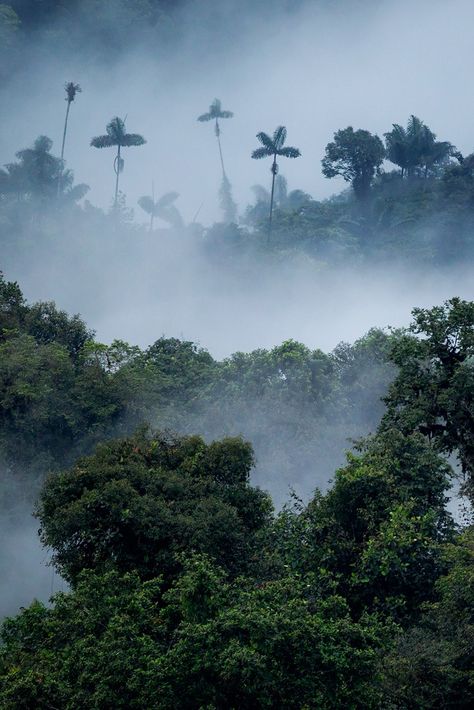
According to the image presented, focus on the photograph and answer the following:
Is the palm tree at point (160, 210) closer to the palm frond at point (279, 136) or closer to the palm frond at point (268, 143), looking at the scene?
the palm frond at point (268, 143)

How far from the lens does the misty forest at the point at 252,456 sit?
18.1 m

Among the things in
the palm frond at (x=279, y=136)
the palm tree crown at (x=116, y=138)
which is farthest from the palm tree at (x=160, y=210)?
the palm frond at (x=279, y=136)

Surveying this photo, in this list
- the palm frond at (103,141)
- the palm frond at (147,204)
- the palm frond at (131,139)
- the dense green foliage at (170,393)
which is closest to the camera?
the dense green foliage at (170,393)

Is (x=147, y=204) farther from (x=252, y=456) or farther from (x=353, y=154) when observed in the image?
(x=252, y=456)

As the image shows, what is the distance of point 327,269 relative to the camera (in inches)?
3866

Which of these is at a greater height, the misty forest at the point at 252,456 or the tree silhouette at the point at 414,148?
the tree silhouette at the point at 414,148

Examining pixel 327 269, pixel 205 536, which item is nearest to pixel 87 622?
pixel 205 536

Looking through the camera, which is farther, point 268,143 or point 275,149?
point 268,143

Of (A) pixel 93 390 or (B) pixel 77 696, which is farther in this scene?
(A) pixel 93 390

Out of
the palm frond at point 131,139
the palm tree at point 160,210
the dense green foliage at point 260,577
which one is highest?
the palm tree at point 160,210

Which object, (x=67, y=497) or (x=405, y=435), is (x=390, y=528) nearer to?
(x=405, y=435)

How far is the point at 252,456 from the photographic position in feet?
122

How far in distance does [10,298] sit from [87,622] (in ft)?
92.4

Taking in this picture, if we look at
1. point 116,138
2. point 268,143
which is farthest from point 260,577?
point 116,138
